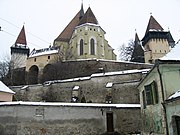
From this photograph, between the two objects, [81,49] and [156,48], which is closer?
[81,49]

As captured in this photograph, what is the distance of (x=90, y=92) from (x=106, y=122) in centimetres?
1105

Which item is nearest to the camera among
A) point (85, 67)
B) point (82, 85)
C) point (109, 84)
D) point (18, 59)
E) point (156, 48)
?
point (109, 84)

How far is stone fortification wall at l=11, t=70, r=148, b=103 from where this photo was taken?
86.0 feet

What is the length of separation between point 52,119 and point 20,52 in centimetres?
3945

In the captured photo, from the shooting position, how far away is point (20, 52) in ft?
174

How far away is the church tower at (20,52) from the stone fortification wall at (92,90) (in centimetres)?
1980

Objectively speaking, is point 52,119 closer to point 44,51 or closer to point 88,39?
point 88,39

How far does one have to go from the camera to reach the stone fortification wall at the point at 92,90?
2620 centimetres

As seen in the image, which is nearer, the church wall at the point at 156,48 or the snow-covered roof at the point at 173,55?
the snow-covered roof at the point at 173,55

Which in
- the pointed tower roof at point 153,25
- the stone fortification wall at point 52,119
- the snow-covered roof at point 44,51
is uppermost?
the pointed tower roof at point 153,25

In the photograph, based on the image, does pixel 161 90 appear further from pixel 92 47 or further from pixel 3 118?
pixel 92 47

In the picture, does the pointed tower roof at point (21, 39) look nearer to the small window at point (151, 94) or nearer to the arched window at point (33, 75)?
the arched window at point (33, 75)

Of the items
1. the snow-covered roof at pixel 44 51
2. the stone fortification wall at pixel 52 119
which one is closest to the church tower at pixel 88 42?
the snow-covered roof at pixel 44 51

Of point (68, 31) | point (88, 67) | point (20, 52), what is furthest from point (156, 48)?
point (20, 52)
